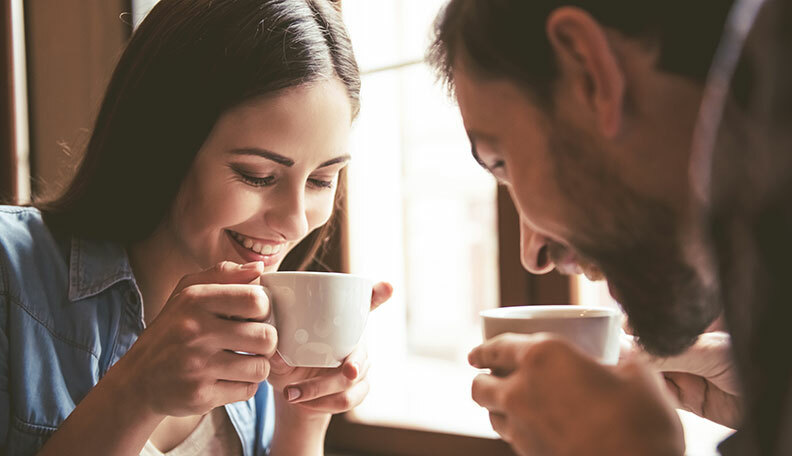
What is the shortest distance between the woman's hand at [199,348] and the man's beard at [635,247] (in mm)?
439

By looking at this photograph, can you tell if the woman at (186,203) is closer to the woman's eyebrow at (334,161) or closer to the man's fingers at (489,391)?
the woman's eyebrow at (334,161)

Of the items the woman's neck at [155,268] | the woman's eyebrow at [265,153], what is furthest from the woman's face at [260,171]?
the woman's neck at [155,268]

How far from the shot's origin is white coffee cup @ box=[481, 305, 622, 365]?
29.6 inches

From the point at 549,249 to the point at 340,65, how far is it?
1.92ft

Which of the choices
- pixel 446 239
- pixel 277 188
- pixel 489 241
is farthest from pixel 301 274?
pixel 446 239

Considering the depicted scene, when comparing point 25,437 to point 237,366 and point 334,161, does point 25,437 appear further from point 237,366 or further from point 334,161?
point 334,161

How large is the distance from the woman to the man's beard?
1.50ft

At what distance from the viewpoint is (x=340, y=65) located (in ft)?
4.20

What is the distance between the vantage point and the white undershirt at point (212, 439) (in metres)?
1.30

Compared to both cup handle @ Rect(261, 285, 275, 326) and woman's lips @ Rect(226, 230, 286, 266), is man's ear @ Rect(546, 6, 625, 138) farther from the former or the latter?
woman's lips @ Rect(226, 230, 286, 266)

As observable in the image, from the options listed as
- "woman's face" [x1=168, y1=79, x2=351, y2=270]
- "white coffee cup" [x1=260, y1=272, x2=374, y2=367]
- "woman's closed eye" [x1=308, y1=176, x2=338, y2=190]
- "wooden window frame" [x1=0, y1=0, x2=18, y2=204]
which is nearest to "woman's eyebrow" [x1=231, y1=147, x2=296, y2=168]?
"woman's face" [x1=168, y1=79, x2=351, y2=270]

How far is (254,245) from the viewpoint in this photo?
126 cm

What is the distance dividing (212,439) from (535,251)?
0.80 m

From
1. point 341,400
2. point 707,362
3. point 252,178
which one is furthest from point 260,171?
point 707,362
